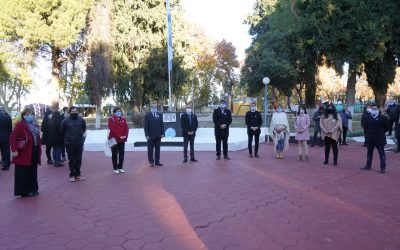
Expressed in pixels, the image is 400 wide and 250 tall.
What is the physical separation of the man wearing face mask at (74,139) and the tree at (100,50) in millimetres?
17683

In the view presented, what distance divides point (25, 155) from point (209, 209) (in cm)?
366

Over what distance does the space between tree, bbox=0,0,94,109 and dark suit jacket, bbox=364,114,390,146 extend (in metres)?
22.4

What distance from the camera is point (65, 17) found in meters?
26.5

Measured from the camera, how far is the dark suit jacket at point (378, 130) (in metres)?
9.54

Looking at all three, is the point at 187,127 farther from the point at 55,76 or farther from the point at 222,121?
the point at 55,76

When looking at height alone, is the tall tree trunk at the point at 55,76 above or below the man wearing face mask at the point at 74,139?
above

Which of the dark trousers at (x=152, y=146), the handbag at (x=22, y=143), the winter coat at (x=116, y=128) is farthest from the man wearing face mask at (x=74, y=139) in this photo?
the dark trousers at (x=152, y=146)

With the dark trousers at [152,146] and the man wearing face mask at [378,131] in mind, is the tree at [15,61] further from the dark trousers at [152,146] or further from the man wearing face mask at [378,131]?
the man wearing face mask at [378,131]

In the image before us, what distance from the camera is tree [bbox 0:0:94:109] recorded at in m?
25.7

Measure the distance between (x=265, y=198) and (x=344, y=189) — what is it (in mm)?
1835

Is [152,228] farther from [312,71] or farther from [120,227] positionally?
[312,71]

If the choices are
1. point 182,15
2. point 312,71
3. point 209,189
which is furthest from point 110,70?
point 209,189

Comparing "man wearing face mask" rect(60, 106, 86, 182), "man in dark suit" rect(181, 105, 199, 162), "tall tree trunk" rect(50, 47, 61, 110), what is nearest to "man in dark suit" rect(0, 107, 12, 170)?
"man wearing face mask" rect(60, 106, 86, 182)

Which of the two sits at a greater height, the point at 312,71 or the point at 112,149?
the point at 312,71
